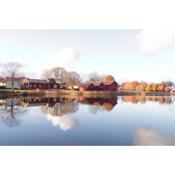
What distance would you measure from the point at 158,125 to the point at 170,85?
334 centimetres

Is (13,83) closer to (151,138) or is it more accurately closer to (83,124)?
(83,124)

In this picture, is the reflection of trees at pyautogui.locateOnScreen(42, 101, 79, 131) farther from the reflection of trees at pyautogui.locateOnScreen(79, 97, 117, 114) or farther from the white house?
the white house

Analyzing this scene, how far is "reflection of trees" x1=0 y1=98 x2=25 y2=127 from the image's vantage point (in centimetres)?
648

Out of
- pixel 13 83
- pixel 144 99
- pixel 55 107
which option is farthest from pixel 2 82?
pixel 144 99

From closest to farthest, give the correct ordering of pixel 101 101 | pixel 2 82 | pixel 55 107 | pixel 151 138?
pixel 151 138 < pixel 55 107 < pixel 2 82 < pixel 101 101

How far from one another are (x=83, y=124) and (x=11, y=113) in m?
2.49

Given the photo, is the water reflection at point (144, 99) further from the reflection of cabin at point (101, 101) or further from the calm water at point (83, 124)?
the calm water at point (83, 124)

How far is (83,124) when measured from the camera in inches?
246

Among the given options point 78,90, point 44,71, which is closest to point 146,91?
point 78,90

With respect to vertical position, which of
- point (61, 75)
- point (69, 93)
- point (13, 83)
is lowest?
point (69, 93)

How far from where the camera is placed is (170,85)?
956cm

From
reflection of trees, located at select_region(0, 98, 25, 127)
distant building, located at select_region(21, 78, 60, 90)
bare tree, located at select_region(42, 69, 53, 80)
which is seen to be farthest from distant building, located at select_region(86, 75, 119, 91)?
reflection of trees, located at select_region(0, 98, 25, 127)
